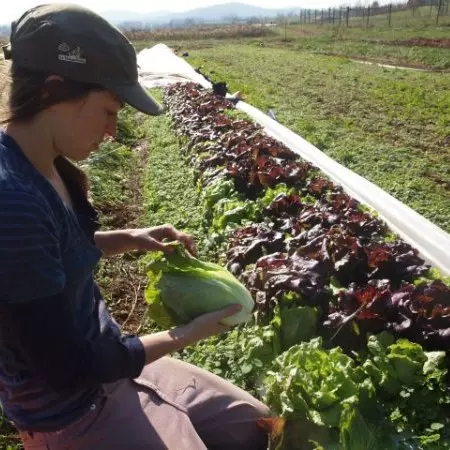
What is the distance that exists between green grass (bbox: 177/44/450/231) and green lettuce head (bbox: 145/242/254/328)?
429 cm

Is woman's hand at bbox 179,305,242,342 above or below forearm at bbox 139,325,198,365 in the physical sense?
below

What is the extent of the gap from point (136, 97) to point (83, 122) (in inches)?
9.4

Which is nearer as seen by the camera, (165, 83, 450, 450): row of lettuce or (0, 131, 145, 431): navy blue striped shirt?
(0, 131, 145, 431): navy blue striped shirt

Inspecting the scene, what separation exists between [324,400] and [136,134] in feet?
34.4

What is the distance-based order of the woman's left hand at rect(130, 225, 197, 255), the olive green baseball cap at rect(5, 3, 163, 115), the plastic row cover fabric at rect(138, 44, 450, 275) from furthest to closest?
the plastic row cover fabric at rect(138, 44, 450, 275) < the woman's left hand at rect(130, 225, 197, 255) < the olive green baseball cap at rect(5, 3, 163, 115)

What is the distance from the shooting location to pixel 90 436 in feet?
7.37

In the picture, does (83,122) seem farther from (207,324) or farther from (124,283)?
(124,283)

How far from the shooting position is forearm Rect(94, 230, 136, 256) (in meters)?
2.93

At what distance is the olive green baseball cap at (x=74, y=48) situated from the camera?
1904mm

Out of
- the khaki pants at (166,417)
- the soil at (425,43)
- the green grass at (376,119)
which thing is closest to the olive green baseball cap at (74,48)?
the khaki pants at (166,417)

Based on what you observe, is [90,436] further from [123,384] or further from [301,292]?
[301,292]

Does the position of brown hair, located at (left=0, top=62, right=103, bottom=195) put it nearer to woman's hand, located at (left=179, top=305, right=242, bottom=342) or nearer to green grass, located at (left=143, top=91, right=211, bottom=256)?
woman's hand, located at (left=179, top=305, right=242, bottom=342)

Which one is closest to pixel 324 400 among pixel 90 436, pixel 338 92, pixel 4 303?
pixel 90 436

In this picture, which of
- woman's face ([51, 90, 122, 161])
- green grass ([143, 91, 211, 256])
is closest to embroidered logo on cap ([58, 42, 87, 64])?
woman's face ([51, 90, 122, 161])
